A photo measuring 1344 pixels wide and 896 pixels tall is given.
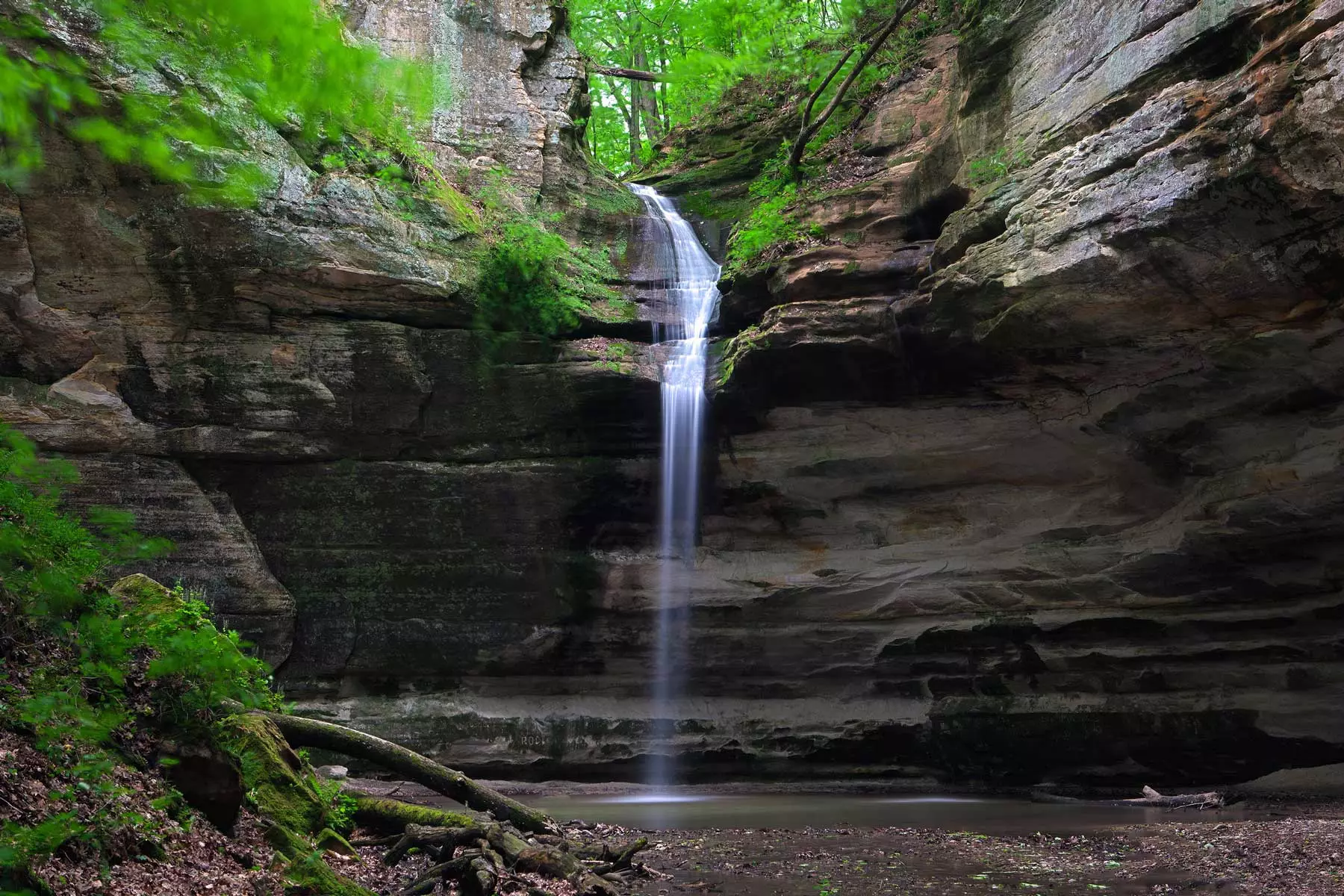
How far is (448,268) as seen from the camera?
12758 mm

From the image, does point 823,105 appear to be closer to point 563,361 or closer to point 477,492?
point 563,361

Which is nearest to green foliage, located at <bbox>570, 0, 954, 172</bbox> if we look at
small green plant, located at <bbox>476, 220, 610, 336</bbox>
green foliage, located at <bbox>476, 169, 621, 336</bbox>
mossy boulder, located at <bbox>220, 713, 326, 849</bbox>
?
green foliage, located at <bbox>476, 169, 621, 336</bbox>

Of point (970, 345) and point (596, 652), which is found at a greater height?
point (970, 345)

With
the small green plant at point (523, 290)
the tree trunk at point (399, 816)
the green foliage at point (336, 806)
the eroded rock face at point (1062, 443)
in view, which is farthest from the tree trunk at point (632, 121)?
the green foliage at point (336, 806)

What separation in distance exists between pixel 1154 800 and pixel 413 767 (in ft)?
27.9

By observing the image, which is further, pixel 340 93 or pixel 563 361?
pixel 563 361

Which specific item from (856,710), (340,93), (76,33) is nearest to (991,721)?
(856,710)

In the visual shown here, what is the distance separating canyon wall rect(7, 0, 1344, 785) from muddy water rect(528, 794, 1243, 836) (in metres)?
1.40

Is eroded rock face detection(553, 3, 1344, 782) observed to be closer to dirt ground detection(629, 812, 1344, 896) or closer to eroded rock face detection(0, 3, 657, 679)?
eroded rock face detection(0, 3, 657, 679)

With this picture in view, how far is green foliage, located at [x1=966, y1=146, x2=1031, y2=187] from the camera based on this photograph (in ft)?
35.3

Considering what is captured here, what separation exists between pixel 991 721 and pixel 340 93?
11506 mm

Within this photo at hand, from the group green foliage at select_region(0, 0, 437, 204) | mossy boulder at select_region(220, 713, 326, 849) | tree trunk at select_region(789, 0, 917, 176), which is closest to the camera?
green foliage at select_region(0, 0, 437, 204)

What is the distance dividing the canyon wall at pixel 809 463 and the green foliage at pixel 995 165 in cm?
6

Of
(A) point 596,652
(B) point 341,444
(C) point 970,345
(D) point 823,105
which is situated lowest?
(A) point 596,652
